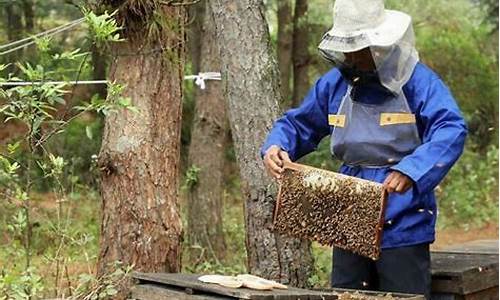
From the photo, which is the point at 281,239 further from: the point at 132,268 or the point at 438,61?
the point at 438,61

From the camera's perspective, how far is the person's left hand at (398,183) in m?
4.02

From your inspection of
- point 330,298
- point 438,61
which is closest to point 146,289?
point 330,298

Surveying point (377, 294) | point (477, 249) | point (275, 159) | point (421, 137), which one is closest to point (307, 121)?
point (275, 159)

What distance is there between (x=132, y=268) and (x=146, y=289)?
3.02ft

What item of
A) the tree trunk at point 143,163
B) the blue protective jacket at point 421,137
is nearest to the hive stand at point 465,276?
the blue protective jacket at point 421,137

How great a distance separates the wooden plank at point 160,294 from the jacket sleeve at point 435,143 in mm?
950

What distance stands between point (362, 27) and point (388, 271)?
1.11 m

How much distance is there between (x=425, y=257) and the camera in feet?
14.5

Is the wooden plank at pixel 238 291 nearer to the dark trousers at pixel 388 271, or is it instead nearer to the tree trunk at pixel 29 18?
the dark trousers at pixel 388 271

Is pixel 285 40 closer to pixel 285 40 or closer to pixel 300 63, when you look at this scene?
pixel 285 40

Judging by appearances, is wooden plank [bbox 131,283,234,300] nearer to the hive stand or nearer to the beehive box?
the beehive box

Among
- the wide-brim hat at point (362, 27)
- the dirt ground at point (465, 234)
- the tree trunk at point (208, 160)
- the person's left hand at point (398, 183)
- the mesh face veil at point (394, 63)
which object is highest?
the wide-brim hat at point (362, 27)

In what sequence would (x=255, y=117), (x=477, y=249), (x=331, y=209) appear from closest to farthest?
(x=331, y=209) < (x=255, y=117) < (x=477, y=249)

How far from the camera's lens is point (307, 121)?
4723 millimetres
